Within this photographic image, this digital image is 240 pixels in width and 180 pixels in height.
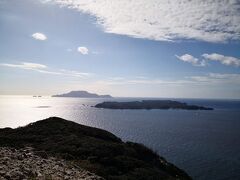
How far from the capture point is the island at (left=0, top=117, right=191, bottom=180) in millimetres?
21438

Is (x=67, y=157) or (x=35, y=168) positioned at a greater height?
(x=35, y=168)

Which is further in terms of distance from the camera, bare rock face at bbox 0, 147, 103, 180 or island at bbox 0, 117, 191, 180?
island at bbox 0, 117, 191, 180

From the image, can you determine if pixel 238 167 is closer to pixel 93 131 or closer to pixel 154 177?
pixel 93 131

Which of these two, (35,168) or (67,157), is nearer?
(35,168)

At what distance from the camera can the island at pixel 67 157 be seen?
21.4 meters

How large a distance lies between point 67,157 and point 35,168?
686 centimetres

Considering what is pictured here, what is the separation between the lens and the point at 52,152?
1155 inches

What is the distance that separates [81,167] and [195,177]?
3775cm

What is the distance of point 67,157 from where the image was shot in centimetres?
2806

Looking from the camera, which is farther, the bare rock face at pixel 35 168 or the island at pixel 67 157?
the island at pixel 67 157

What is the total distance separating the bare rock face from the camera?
19062 millimetres

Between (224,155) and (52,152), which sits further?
(224,155)

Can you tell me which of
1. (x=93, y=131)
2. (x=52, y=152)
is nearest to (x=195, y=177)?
(x=93, y=131)

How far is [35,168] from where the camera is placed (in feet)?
70.1
